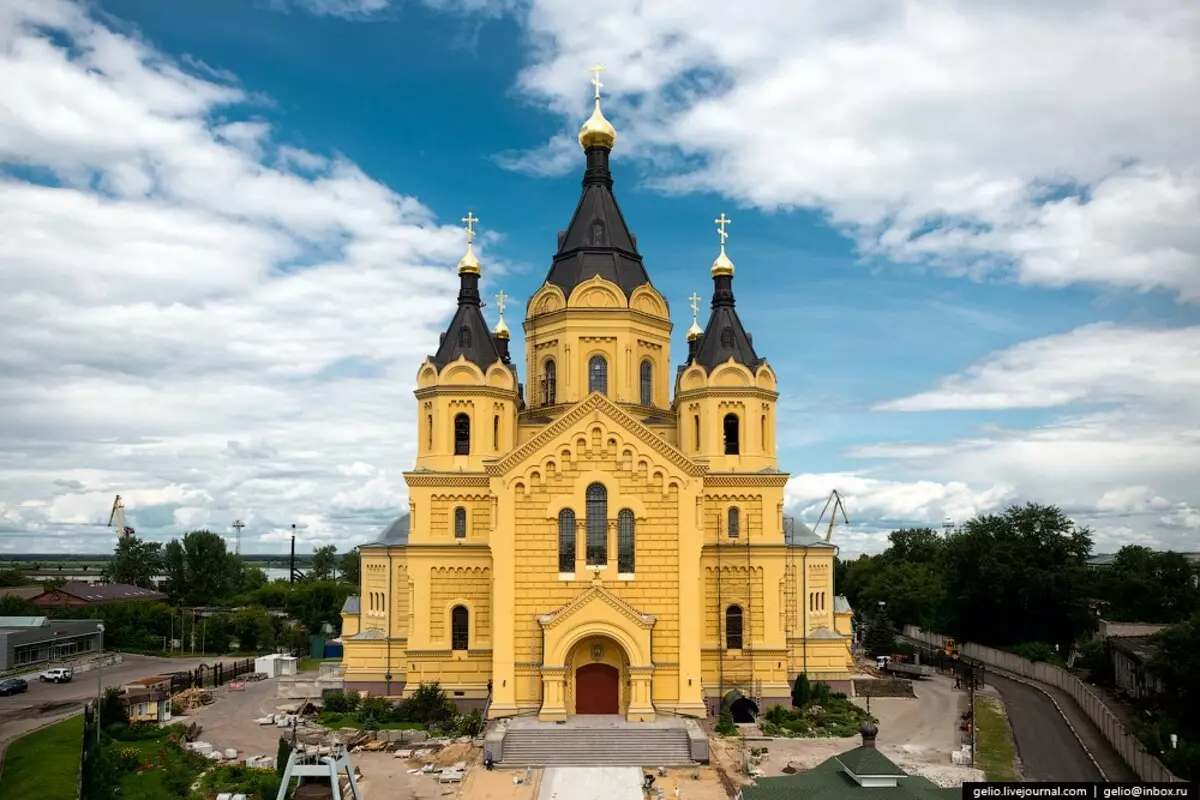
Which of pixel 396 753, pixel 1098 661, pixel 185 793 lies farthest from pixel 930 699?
pixel 185 793

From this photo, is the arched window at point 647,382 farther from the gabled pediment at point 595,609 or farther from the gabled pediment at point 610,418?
the gabled pediment at point 595,609

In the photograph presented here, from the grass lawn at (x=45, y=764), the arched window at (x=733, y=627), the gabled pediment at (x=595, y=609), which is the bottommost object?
the grass lawn at (x=45, y=764)

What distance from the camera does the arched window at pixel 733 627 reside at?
38188mm

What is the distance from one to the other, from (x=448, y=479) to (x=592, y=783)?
1376 cm

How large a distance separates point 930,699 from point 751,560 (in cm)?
1115

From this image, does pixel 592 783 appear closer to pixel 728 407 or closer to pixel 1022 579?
pixel 728 407

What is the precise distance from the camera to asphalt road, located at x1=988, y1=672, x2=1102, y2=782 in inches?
1141

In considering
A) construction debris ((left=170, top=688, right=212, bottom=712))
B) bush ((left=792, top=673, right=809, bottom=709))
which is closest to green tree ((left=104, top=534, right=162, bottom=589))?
construction debris ((left=170, top=688, right=212, bottom=712))

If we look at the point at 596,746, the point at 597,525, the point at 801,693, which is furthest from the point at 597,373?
the point at 596,746

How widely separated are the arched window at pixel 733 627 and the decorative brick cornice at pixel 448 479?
35.2ft

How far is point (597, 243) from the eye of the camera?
40938mm

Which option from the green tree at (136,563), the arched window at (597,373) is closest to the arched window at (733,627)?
the arched window at (597,373)

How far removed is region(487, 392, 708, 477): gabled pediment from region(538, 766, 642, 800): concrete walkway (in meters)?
10.3

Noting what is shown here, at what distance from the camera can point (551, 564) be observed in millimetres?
34250
